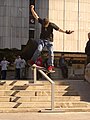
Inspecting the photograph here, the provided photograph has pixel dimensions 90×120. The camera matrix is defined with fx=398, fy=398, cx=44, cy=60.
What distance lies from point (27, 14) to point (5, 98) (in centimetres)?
4016

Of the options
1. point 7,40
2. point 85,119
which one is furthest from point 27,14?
point 85,119

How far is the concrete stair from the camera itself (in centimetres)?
1199

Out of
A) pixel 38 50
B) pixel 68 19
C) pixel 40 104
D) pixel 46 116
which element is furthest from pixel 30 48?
pixel 68 19

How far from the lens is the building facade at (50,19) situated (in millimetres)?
51188

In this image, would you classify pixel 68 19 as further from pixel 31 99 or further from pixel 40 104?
pixel 40 104

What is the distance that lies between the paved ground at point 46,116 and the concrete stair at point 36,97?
18.6 inches

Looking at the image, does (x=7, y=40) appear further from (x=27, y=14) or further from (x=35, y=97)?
(x=35, y=97)

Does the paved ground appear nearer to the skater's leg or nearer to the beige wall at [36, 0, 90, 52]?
the skater's leg

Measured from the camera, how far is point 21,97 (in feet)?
40.5

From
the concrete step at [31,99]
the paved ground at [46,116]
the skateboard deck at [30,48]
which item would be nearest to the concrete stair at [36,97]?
the concrete step at [31,99]

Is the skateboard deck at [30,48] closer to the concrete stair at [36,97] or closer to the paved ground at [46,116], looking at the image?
the concrete stair at [36,97]

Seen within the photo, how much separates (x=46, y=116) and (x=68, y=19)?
42.6 m

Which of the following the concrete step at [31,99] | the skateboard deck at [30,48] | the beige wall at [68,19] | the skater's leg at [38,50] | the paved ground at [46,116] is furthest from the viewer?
the beige wall at [68,19]

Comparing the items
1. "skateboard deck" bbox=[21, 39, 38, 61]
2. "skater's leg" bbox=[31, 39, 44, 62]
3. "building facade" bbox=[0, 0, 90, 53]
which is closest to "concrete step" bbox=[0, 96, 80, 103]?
"skater's leg" bbox=[31, 39, 44, 62]
